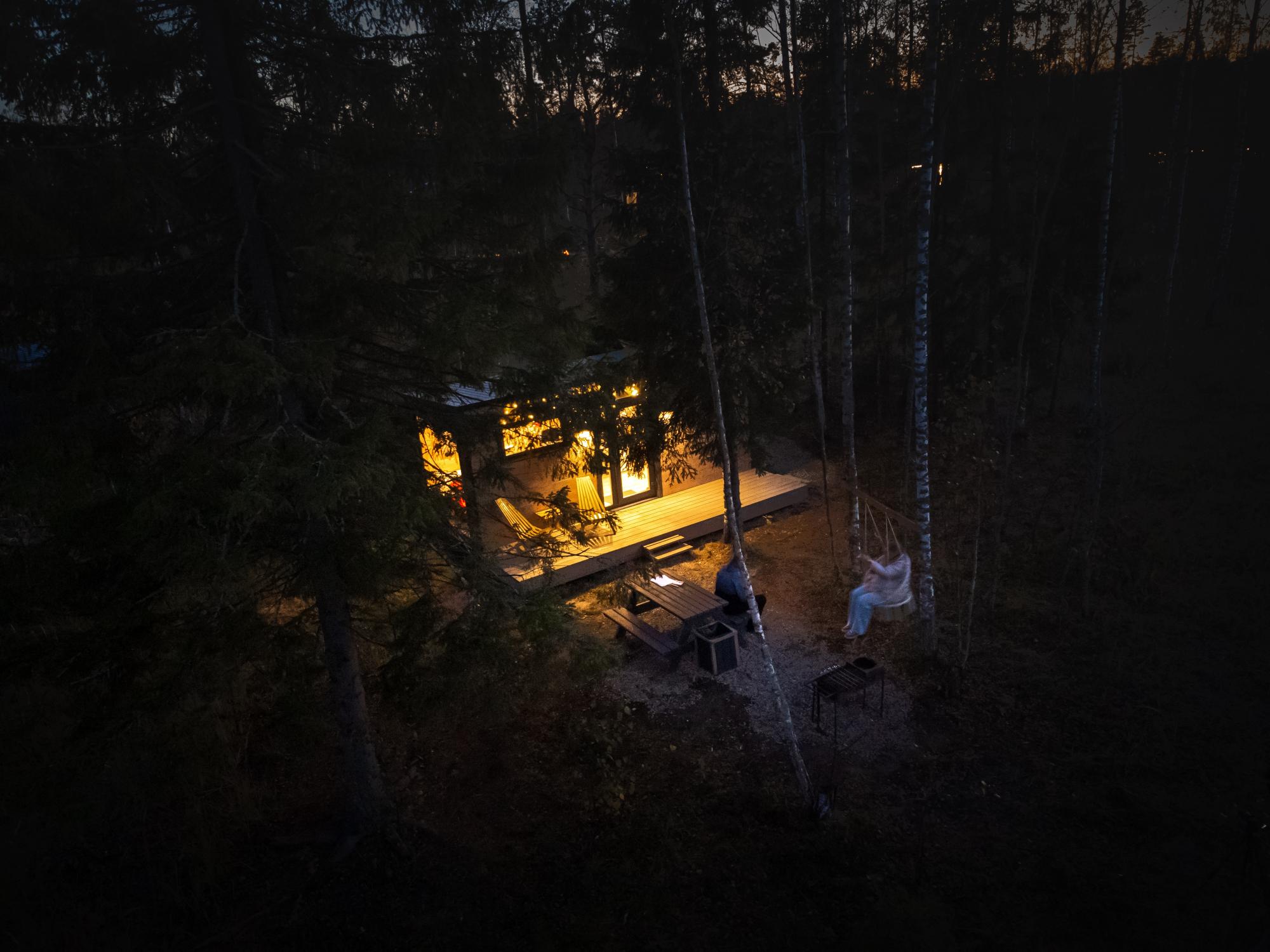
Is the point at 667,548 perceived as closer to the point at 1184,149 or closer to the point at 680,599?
the point at 680,599

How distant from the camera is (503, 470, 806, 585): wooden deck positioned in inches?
519

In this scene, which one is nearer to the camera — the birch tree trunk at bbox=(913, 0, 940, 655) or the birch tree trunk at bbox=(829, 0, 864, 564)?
the birch tree trunk at bbox=(913, 0, 940, 655)

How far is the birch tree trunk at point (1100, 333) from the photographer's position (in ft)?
36.4

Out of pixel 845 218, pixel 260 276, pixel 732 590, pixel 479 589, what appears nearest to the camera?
pixel 260 276

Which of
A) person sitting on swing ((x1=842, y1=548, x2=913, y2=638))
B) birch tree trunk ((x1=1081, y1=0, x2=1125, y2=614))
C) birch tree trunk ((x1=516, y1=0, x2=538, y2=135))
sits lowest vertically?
person sitting on swing ((x1=842, y1=548, x2=913, y2=638))

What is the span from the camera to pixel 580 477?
1493 centimetres

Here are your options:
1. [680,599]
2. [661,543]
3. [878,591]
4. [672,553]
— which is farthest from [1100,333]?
[680,599]

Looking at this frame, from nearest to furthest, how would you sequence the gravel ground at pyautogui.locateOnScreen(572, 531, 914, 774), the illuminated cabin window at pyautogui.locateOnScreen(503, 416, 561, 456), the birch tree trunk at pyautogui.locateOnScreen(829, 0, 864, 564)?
the illuminated cabin window at pyautogui.locateOnScreen(503, 416, 561, 456), the gravel ground at pyautogui.locateOnScreen(572, 531, 914, 774), the birch tree trunk at pyautogui.locateOnScreen(829, 0, 864, 564)

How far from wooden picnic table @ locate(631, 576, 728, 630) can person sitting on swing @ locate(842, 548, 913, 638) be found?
2108mm

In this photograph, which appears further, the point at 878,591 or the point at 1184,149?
the point at 1184,149

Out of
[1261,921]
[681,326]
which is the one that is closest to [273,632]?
[681,326]

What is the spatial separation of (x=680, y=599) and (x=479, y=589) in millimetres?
5350

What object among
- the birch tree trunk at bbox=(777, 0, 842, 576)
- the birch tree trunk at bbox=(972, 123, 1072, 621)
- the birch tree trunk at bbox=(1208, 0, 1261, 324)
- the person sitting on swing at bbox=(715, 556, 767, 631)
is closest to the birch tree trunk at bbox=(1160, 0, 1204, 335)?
the birch tree trunk at bbox=(1208, 0, 1261, 324)

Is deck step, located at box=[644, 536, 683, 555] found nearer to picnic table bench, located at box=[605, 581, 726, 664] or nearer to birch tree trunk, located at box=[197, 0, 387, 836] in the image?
picnic table bench, located at box=[605, 581, 726, 664]
